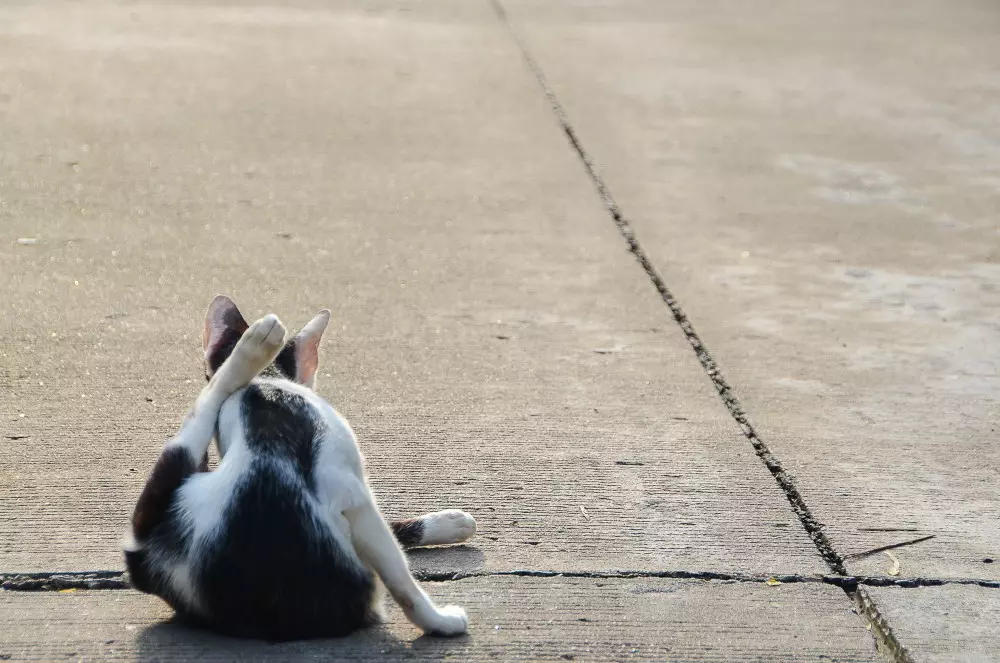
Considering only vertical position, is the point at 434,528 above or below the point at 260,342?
below

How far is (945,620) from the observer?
3410 millimetres

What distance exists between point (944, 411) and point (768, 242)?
203 centimetres

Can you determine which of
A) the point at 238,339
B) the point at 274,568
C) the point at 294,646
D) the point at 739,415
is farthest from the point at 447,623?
the point at 739,415

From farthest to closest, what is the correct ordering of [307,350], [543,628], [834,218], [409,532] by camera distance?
[834,218] → [409,532] → [307,350] → [543,628]

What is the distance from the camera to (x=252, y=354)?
125 inches

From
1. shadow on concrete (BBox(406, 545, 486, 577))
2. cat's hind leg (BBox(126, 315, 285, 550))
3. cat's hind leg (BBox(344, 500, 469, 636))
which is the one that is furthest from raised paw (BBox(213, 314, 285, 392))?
shadow on concrete (BBox(406, 545, 486, 577))

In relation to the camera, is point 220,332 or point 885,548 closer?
point 220,332

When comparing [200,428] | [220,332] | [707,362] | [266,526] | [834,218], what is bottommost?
[834,218]

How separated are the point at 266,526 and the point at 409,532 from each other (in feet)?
2.45

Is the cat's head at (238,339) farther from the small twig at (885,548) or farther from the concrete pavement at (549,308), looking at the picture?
the small twig at (885,548)

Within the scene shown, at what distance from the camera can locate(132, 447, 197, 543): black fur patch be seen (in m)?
3.04

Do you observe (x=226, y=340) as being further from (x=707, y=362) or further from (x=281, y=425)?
(x=707, y=362)

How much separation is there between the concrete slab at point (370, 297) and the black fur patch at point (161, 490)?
50 centimetres

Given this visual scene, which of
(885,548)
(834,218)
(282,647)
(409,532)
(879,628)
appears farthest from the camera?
(834,218)
